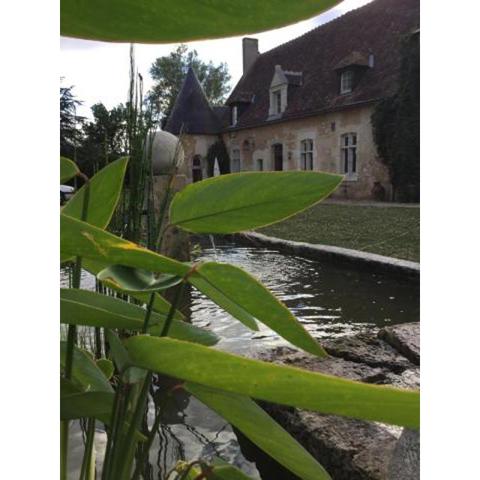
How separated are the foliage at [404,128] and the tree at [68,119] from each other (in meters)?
0.44

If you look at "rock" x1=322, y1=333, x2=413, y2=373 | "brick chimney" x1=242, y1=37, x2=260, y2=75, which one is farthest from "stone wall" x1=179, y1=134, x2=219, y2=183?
"rock" x1=322, y1=333, x2=413, y2=373

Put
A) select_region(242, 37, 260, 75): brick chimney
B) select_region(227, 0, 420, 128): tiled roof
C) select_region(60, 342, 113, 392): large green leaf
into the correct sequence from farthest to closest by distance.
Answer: select_region(227, 0, 420, 128): tiled roof, select_region(242, 37, 260, 75): brick chimney, select_region(60, 342, 113, 392): large green leaf

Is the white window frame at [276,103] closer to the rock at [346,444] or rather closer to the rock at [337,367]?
the rock at [337,367]

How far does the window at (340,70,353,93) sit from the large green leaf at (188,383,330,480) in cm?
196

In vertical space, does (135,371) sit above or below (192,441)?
above

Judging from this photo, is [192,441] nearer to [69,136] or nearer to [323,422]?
[323,422]

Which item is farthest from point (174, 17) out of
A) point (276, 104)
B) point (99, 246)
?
point (276, 104)

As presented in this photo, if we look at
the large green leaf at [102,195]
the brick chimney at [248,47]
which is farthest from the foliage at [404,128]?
the large green leaf at [102,195]

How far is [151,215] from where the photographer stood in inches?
35.0

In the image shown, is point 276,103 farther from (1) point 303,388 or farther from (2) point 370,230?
(1) point 303,388

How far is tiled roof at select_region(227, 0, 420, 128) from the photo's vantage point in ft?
3.07

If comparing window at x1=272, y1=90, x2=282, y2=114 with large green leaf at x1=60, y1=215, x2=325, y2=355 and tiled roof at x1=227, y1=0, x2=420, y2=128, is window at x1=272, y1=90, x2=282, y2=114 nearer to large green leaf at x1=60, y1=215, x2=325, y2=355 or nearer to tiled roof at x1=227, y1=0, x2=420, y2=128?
tiled roof at x1=227, y1=0, x2=420, y2=128
